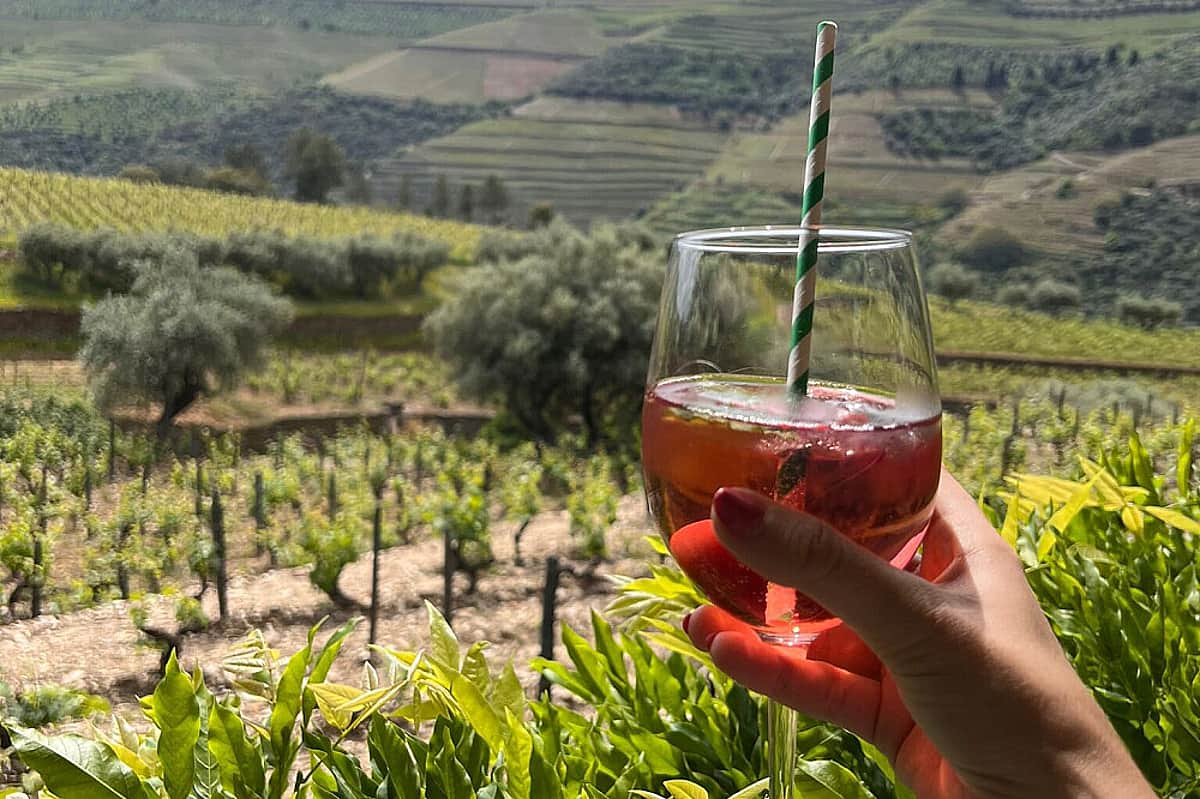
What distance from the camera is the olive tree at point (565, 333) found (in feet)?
27.1

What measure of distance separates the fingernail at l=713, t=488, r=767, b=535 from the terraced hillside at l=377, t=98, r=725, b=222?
4.55 metres

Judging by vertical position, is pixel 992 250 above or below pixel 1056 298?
above

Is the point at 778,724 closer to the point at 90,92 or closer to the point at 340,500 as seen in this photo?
the point at 90,92

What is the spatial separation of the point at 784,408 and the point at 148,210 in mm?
1741

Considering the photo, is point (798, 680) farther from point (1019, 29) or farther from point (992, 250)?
point (1019, 29)

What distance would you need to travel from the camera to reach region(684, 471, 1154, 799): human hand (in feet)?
1.24

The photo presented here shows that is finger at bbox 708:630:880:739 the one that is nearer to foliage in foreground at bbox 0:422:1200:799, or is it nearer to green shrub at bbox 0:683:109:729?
foliage in foreground at bbox 0:422:1200:799

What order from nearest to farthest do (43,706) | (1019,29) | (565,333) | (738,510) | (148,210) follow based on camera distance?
1. (738,510)
2. (43,706)
3. (148,210)
4. (1019,29)
5. (565,333)

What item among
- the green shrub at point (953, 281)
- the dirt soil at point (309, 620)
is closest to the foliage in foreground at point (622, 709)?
the dirt soil at point (309, 620)

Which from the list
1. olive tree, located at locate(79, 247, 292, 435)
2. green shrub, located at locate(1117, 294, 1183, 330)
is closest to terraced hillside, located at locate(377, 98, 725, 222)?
green shrub, located at locate(1117, 294, 1183, 330)

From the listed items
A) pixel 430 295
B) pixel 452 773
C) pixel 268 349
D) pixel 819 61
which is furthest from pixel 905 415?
pixel 430 295

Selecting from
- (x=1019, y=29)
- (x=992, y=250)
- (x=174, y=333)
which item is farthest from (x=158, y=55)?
(x=1019, y=29)

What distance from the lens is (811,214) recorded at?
437mm

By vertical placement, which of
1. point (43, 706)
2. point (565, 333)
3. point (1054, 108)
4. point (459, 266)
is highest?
point (1054, 108)
